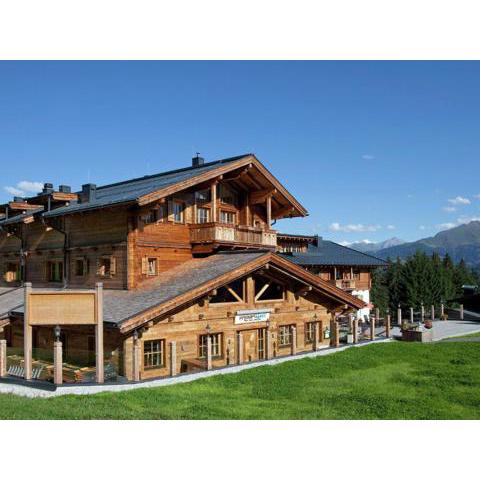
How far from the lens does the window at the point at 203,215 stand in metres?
26.0

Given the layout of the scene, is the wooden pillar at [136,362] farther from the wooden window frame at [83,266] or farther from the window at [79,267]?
the window at [79,267]

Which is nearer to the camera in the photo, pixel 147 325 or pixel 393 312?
pixel 147 325

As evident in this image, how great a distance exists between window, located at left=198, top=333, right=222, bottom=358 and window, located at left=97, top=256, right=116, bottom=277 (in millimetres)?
5225

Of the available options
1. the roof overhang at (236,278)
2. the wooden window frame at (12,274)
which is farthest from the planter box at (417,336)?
the wooden window frame at (12,274)

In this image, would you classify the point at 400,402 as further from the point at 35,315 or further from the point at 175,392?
the point at 35,315

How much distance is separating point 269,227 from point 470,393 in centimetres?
1545

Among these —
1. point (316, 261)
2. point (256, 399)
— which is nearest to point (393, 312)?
point (316, 261)

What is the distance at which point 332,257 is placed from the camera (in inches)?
1806

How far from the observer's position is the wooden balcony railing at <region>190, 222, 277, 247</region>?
80.5ft

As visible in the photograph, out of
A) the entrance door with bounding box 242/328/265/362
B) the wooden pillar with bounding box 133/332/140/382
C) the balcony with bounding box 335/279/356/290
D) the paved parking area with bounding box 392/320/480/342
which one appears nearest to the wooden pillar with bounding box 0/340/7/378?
the wooden pillar with bounding box 133/332/140/382

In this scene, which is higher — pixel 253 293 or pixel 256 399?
pixel 253 293

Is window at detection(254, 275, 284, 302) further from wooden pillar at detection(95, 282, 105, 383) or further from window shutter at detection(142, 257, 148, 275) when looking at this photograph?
wooden pillar at detection(95, 282, 105, 383)

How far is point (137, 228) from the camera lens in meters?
22.4

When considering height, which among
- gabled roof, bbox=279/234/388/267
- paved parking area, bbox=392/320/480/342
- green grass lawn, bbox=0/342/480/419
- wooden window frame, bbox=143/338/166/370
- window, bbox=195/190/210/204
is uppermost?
window, bbox=195/190/210/204
